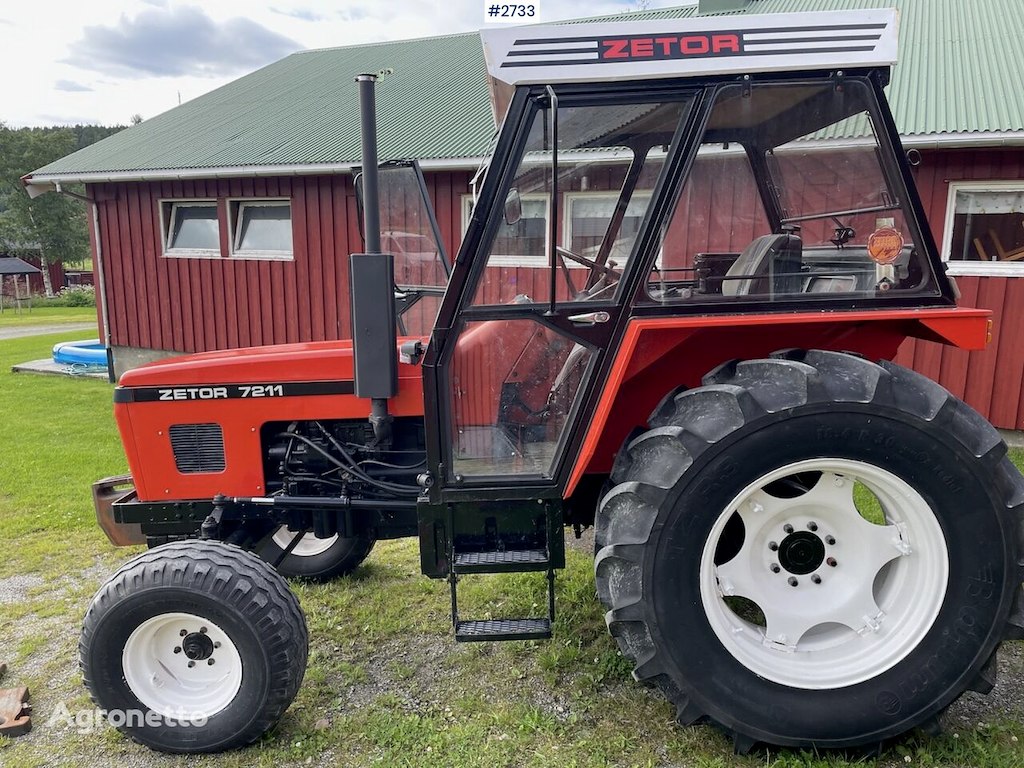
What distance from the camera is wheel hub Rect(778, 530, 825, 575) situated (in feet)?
8.27

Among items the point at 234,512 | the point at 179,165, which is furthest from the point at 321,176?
the point at 234,512

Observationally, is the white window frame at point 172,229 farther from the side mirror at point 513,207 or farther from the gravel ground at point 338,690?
the side mirror at point 513,207

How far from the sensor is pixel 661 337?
242 cm

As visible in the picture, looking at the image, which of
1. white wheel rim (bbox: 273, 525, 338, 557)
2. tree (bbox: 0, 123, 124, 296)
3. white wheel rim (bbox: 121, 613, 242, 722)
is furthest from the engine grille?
tree (bbox: 0, 123, 124, 296)

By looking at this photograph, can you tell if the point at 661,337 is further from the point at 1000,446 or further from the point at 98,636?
the point at 98,636

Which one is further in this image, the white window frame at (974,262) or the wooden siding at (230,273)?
the wooden siding at (230,273)

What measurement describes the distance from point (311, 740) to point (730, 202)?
7.96ft

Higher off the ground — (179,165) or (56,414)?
(179,165)

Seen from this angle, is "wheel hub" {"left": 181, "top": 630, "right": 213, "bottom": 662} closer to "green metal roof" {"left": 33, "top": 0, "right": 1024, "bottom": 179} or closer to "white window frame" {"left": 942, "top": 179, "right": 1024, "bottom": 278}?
"green metal roof" {"left": 33, "top": 0, "right": 1024, "bottom": 179}

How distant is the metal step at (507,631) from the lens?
254 centimetres

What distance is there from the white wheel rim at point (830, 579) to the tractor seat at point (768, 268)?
1.94ft

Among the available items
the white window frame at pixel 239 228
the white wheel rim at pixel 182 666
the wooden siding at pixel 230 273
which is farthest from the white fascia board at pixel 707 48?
the white window frame at pixel 239 228

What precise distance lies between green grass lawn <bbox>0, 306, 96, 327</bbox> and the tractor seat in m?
23.2

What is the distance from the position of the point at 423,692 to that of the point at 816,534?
1.61 metres
